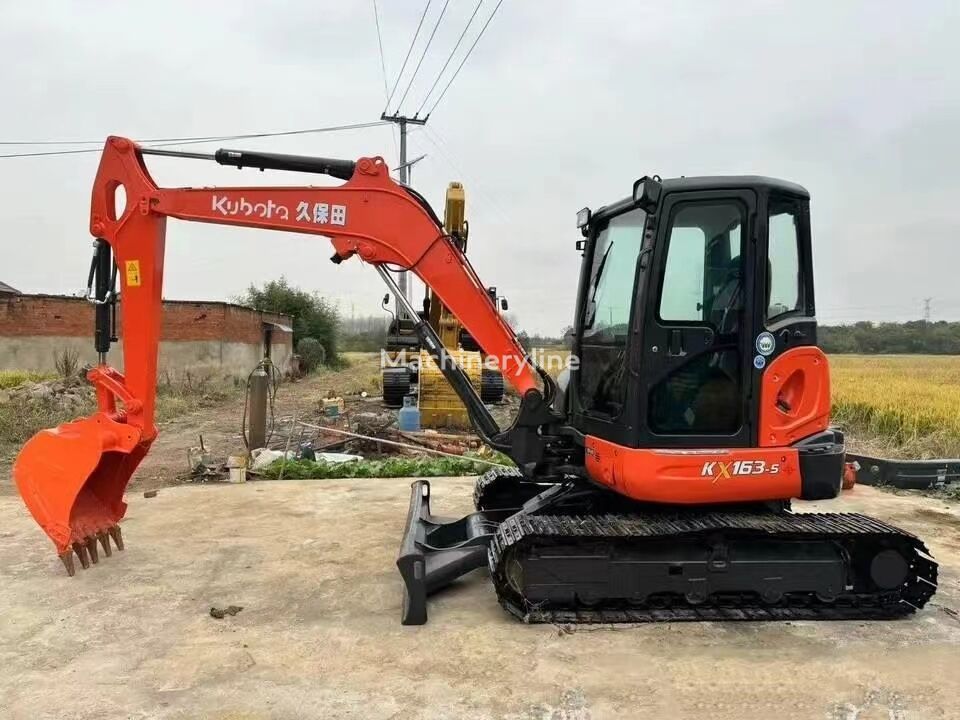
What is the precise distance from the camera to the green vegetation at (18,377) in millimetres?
17034

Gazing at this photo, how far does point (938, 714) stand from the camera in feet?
11.1

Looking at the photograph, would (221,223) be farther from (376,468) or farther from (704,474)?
(376,468)

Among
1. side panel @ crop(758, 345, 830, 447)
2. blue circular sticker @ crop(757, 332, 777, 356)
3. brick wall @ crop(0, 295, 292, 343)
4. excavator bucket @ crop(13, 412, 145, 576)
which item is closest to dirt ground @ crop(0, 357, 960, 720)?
excavator bucket @ crop(13, 412, 145, 576)

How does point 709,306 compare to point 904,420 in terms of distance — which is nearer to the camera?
point 709,306

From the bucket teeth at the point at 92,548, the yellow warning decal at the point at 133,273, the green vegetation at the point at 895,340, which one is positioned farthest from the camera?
the green vegetation at the point at 895,340

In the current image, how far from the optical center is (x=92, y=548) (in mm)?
5449

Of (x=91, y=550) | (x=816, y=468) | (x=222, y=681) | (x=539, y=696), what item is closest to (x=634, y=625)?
(x=539, y=696)

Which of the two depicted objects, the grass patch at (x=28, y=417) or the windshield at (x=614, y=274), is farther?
the grass patch at (x=28, y=417)

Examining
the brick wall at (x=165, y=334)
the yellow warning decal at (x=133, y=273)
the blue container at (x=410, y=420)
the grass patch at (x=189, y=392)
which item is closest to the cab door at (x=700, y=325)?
the yellow warning decal at (x=133, y=273)

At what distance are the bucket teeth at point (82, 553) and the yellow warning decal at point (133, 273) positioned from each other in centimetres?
204

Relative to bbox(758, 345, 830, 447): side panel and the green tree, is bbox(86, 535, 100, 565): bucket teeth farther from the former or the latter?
the green tree

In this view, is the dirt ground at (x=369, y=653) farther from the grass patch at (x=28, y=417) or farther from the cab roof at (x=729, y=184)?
the grass patch at (x=28, y=417)

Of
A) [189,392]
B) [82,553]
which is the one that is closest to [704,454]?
[82,553]

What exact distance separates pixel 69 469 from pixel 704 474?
4.51m
